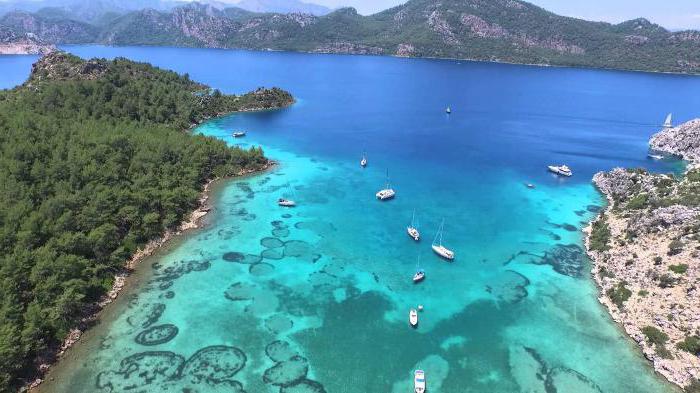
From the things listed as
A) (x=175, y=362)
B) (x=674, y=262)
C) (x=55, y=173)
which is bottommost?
(x=175, y=362)

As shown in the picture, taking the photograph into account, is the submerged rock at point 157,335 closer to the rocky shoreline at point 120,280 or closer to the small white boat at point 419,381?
the rocky shoreline at point 120,280

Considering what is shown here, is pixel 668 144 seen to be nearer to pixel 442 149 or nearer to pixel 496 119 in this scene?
pixel 496 119

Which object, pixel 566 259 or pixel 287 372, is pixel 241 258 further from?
pixel 566 259

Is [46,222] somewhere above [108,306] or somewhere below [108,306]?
above

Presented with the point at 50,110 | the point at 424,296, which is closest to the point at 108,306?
the point at 424,296

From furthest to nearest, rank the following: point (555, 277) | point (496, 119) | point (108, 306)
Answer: point (496, 119) < point (555, 277) < point (108, 306)

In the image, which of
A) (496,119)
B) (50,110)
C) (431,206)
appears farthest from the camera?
(496,119)
